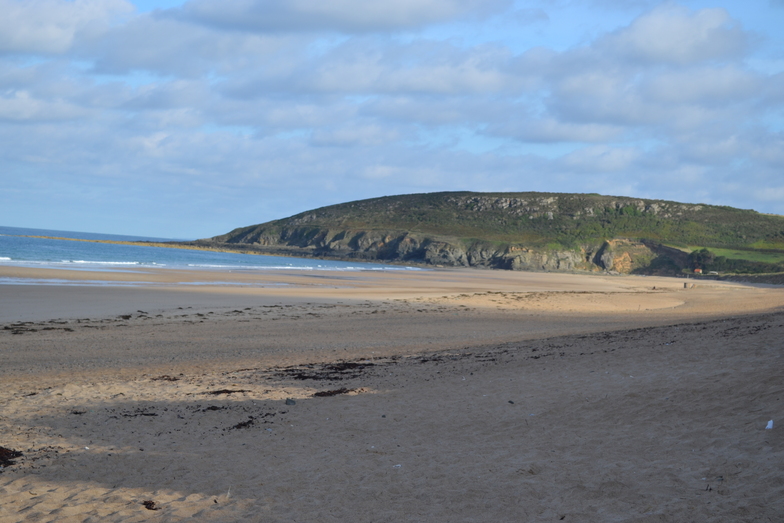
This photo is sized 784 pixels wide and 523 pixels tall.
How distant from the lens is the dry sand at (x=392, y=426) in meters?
5.30

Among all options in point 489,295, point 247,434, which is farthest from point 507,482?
point 489,295

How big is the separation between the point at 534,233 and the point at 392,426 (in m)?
108

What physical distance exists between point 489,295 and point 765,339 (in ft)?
77.5

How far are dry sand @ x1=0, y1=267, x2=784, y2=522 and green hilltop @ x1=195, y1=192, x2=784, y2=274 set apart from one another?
3141 inches

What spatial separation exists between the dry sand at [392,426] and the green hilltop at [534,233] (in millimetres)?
79769

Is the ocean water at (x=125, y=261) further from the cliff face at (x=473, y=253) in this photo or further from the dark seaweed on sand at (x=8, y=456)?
the dark seaweed on sand at (x=8, y=456)

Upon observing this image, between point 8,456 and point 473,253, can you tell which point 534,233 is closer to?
point 473,253

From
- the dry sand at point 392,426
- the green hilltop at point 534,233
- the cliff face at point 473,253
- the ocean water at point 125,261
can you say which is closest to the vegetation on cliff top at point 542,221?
the green hilltop at point 534,233

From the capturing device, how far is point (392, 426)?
8023 mm

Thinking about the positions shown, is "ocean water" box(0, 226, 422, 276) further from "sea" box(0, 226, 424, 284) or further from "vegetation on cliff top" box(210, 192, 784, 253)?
"vegetation on cliff top" box(210, 192, 784, 253)

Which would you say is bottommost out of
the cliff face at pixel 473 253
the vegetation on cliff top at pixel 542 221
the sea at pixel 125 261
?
the sea at pixel 125 261

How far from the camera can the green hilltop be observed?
9321cm

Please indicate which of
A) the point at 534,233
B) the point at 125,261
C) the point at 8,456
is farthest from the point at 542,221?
the point at 8,456

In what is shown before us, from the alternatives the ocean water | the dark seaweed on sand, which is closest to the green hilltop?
the ocean water
